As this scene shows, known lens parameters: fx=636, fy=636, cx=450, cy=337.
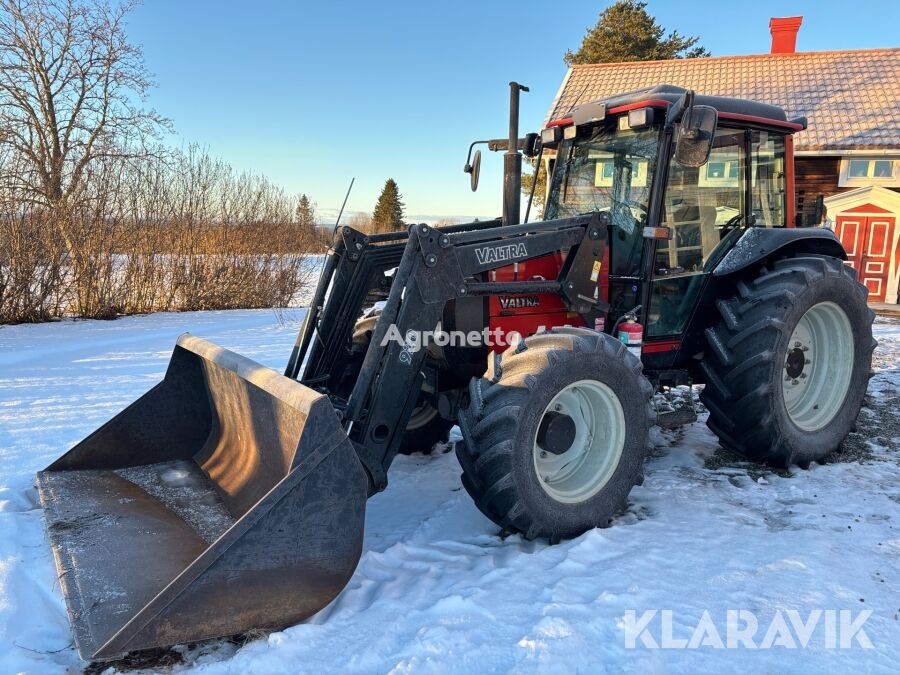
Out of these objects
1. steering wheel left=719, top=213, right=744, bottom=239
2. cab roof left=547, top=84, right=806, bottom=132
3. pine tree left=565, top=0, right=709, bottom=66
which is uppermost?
pine tree left=565, top=0, right=709, bottom=66

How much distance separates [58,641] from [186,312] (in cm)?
1104

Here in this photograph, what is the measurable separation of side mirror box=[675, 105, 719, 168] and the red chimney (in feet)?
58.9

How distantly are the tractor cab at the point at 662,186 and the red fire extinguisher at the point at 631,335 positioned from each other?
258mm

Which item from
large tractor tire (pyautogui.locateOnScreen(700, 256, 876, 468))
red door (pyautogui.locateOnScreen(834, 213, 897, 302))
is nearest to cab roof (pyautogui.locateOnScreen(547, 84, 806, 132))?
large tractor tire (pyautogui.locateOnScreen(700, 256, 876, 468))

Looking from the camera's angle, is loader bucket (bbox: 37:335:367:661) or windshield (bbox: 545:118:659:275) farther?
windshield (bbox: 545:118:659:275)

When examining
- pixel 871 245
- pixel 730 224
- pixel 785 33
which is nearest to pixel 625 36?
pixel 785 33

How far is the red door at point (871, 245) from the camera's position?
13.5m

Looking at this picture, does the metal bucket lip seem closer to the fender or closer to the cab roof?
the cab roof

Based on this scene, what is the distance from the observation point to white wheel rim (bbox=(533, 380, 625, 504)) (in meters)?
3.39

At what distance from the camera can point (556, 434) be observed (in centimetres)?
328

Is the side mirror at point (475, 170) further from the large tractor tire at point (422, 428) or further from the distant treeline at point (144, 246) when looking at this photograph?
the distant treeline at point (144, 246)

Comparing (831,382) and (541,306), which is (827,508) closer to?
(831,382)

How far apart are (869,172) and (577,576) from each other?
1496 cm

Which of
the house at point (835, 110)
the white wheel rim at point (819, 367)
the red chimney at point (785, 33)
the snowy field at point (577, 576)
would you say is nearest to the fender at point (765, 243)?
the white wheel rim at point (819, 367)
